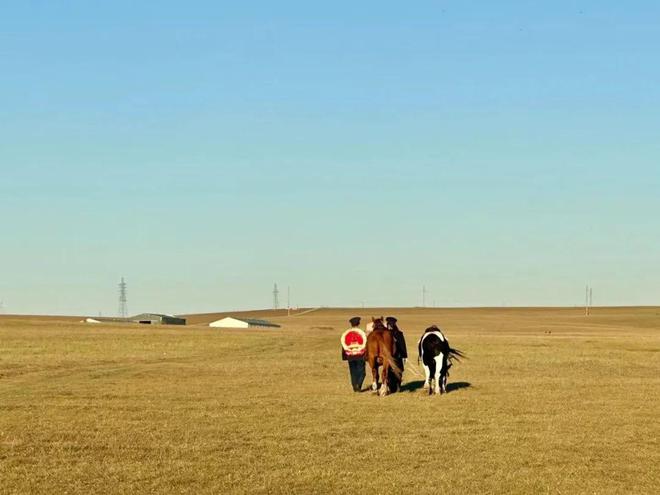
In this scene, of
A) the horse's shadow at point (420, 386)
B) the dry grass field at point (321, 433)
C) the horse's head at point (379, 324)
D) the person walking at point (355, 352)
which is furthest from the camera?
the horse's shadow at point (420, 386)

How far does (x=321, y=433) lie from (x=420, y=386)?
37.7 ft

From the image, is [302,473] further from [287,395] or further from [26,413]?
[287,395]

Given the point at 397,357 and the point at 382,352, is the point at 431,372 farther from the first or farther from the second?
the point at 382,352

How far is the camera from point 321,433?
18.6 m

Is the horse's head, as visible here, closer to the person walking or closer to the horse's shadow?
the person walking

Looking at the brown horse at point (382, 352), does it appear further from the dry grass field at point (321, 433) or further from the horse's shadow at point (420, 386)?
the horse's shadow at point (420, 386)

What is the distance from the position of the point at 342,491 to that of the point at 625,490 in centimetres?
344

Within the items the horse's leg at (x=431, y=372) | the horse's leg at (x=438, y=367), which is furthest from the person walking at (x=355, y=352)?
the horse's leg at (x=438, y=367)

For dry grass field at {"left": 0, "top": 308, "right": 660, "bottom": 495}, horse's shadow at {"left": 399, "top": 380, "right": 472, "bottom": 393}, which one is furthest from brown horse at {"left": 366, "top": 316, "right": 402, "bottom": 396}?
horse's shadow at {"left": 399, "top": 380, "right": 472, "bottom": 393}

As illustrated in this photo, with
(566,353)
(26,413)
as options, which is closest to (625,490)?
(26,413)

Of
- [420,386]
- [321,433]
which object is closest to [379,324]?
[420,386]

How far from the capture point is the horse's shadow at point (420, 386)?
93.0 ft

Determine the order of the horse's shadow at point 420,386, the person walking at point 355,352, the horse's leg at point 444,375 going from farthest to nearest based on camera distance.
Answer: the horse's shadow at point 420,386 → the person walking at point 355,352 → the horse's leg at point 444,375

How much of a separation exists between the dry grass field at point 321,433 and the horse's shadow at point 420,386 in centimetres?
3
